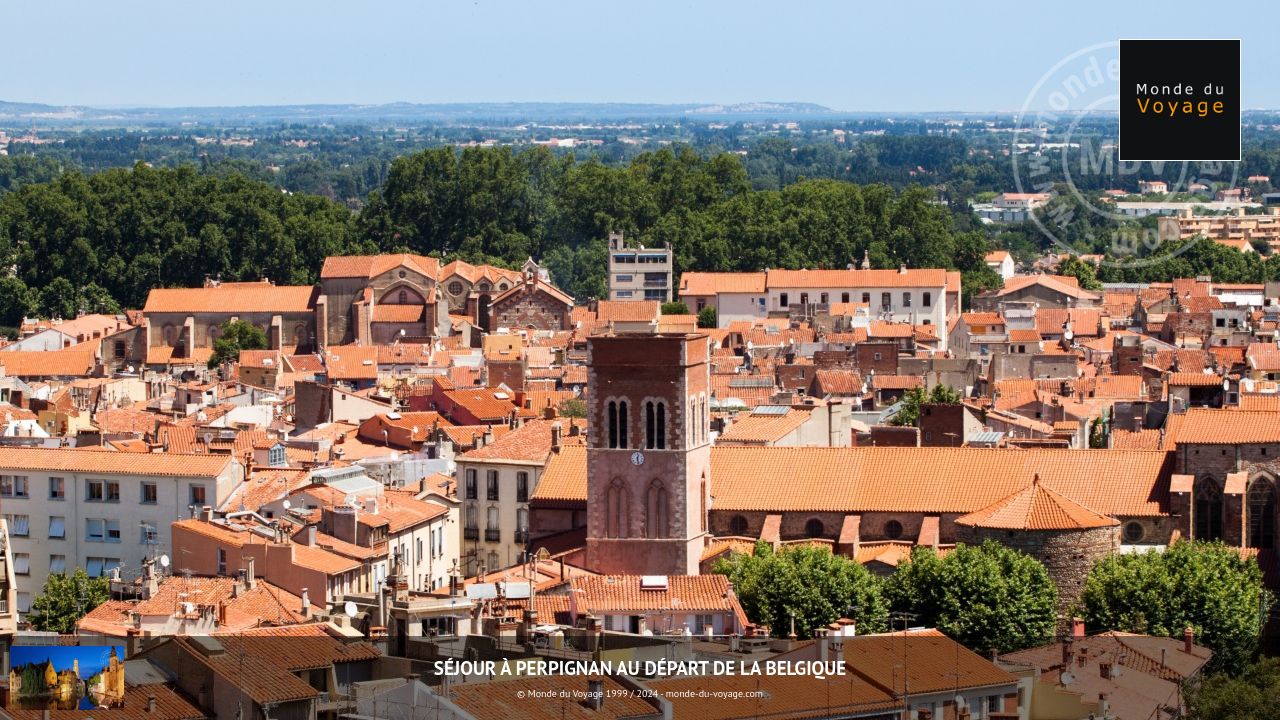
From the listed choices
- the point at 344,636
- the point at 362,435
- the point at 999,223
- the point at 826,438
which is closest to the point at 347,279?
the point at 362,435

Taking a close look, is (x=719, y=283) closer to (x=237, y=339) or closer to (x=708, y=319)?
(x=708, y=319)

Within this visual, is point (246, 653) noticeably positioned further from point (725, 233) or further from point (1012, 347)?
point (725, 233)

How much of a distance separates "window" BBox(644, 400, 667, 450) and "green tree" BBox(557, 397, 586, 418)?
14953 millimetres

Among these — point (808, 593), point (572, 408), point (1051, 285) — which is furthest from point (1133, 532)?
point (1051, 285)

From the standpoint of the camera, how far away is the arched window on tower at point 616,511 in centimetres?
4369

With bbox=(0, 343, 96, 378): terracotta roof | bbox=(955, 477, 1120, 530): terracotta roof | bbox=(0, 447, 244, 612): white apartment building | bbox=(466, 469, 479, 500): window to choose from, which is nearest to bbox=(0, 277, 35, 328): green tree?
bbox=(0, 343, 96, 378): terracotta roof

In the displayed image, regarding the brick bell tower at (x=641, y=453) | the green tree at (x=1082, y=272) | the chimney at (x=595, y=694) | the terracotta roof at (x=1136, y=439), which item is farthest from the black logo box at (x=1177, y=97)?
the green tree at (x=1082, y=272)

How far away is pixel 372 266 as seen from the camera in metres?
97.2

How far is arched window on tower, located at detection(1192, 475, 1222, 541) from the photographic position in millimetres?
43031

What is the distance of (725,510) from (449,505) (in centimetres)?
514

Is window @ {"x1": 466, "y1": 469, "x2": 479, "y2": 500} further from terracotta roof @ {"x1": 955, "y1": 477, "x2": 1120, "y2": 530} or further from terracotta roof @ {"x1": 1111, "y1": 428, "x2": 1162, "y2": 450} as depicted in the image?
terracotta roof @ {"x1": 1111, "y1": 428, "x2": 1162, "y2": 450}

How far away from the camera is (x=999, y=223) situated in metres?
176

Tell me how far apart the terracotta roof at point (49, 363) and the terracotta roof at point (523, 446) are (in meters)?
34.4

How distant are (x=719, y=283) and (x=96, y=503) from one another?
54.3m
